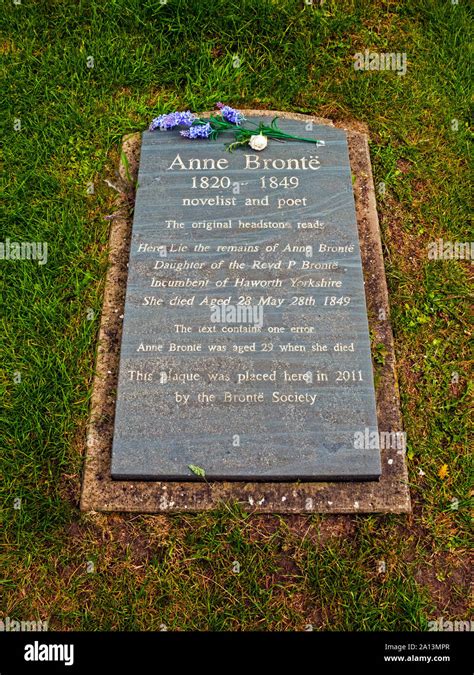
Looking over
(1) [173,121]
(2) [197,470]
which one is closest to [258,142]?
(1) [173,121]

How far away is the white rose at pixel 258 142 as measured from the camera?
129 inches

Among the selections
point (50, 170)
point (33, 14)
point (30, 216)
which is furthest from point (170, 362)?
point (33, 14)

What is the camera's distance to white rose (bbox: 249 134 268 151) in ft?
10.7

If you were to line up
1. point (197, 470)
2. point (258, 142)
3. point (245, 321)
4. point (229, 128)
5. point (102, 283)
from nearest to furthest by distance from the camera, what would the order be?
point (197, 470) → point (245, 321) → point (102, 283) → point (258, 142) → point (229, 128)

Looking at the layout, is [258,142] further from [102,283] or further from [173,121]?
[102,283]

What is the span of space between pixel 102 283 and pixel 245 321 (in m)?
0.86

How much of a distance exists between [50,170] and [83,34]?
110cm

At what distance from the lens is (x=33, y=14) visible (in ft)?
13.1

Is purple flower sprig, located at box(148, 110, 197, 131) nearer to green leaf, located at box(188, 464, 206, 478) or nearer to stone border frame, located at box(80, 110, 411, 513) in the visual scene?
stone border frame, located at box(80, 110, 411, 513)

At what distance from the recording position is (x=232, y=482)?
104 inches

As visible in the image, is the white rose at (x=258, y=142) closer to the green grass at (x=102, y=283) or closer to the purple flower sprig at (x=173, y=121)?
the purple flower sprig at (x=173, y=121)

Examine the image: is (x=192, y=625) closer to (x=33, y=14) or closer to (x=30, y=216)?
(x=30, y=216)

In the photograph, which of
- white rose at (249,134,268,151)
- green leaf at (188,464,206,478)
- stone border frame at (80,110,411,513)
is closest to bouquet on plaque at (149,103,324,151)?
white rose at (249,134,268,151)

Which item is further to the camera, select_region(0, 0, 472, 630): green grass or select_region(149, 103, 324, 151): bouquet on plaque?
select_region(149, 103, 324, 151): bouquet on plaque
